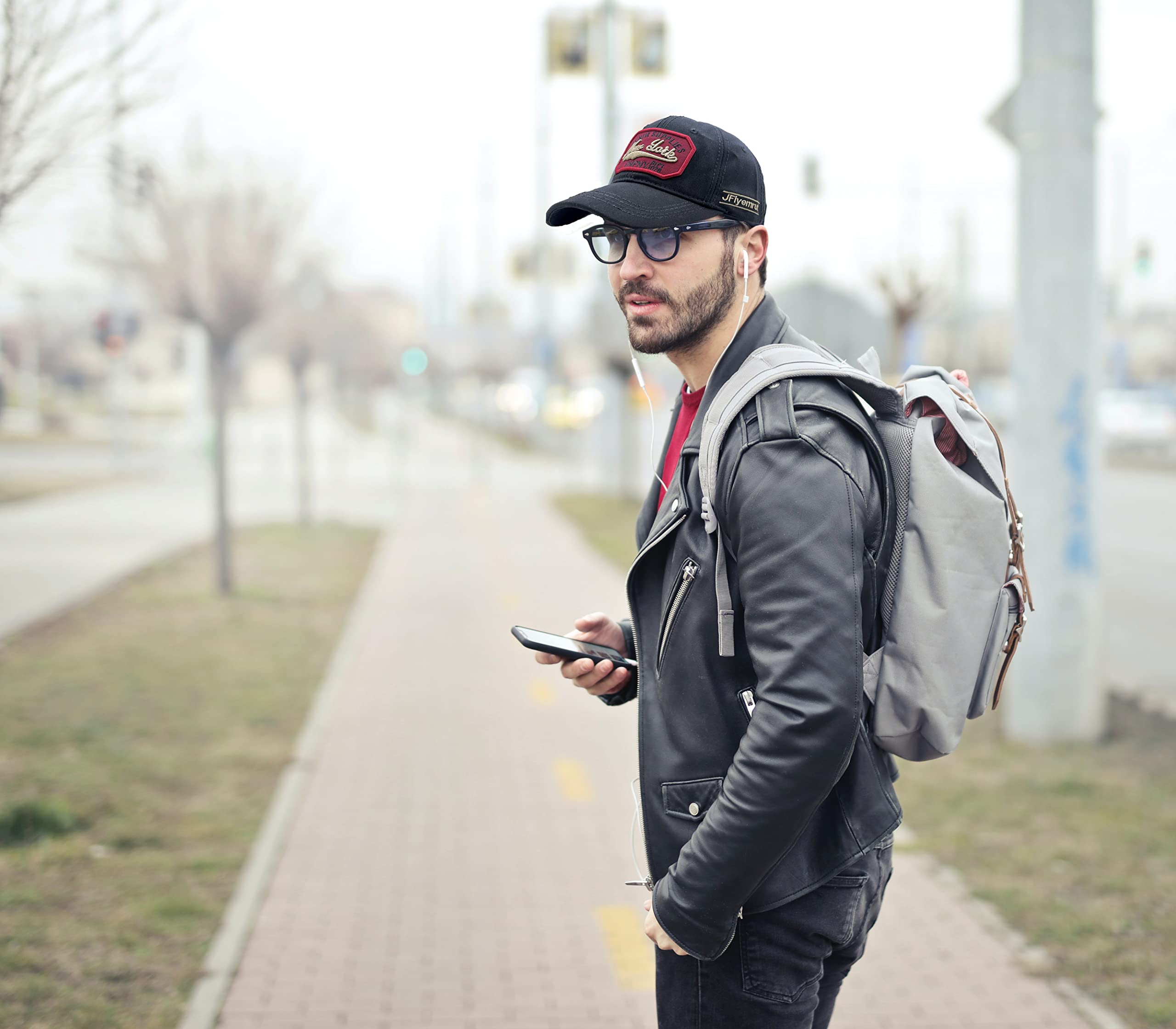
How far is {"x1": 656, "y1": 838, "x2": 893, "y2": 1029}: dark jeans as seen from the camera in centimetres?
185

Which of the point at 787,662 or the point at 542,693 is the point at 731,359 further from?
the point at 542,693

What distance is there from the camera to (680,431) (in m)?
2.18

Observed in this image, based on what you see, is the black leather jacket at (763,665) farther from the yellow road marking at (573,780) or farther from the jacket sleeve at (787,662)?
the yellow road marking at (573,780)

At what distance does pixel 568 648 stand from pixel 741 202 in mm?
816

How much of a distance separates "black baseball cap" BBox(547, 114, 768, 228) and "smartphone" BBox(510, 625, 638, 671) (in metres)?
0.73

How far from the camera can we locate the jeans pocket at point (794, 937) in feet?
6.07

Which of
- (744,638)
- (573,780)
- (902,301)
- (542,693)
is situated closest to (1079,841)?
(573,780)

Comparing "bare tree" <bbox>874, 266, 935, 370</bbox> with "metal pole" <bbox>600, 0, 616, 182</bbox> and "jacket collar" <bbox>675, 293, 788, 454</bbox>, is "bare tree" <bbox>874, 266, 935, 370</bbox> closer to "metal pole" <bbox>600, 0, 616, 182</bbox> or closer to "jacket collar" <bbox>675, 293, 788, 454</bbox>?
"metal pole" <bbox>600, 0, 616, 182</bbox>

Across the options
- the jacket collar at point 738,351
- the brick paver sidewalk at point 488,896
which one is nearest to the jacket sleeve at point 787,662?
the jacket collar at point 738,351

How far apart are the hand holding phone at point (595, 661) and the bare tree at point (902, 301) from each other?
29.8 metres

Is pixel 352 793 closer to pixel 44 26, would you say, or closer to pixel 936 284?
pixel 44 26

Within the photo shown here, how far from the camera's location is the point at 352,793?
19.2 feet

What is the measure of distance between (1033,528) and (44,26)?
17.3ft

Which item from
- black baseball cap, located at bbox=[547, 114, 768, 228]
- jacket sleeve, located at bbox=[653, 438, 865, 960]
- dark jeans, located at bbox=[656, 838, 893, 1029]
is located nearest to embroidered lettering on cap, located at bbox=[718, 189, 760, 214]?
black baseball cap, located at bbox=[547, 114, 768, 228]
